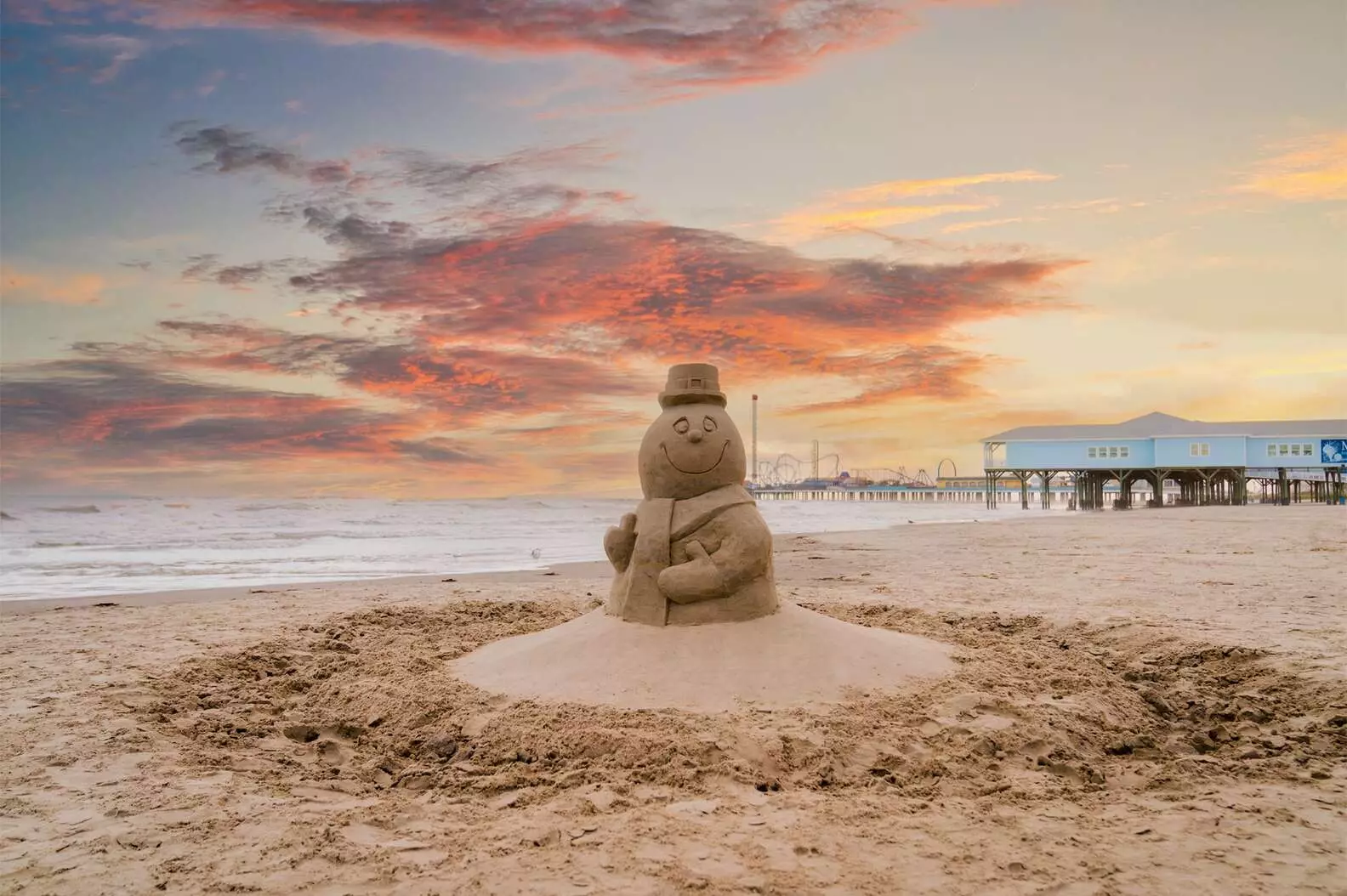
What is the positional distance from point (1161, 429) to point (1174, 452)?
6.13ft

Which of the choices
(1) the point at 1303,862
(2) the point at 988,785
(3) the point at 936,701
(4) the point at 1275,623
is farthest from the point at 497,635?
(4) the point at 1275,623

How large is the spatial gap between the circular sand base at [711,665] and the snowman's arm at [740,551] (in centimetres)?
34

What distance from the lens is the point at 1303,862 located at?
11.8 ft

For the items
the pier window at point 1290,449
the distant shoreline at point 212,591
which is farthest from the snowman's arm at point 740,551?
the pier window at point 1290,449

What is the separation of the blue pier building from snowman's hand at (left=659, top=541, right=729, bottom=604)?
41109 millimetres

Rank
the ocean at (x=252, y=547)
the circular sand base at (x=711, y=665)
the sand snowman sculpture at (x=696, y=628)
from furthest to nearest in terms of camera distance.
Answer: the ocean at (x=252, y=547) < the sand snowman sculpture at (x=696, y=628) < the circular sand base at (x=711, y=665)

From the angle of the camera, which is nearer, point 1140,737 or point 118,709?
point 1140,737

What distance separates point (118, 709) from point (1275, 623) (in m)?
10.3

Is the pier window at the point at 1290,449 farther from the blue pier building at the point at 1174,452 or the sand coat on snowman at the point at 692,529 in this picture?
the sand coat on snowman at the point at 692,529

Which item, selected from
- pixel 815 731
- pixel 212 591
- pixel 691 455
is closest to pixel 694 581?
pixel 691 455

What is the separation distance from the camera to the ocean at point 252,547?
16203 millimetres

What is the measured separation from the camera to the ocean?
16203 mm

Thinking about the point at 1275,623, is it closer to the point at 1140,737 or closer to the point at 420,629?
the point at 1140,737

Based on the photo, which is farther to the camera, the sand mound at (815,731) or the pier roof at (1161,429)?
the pier roof at (1161,429)
